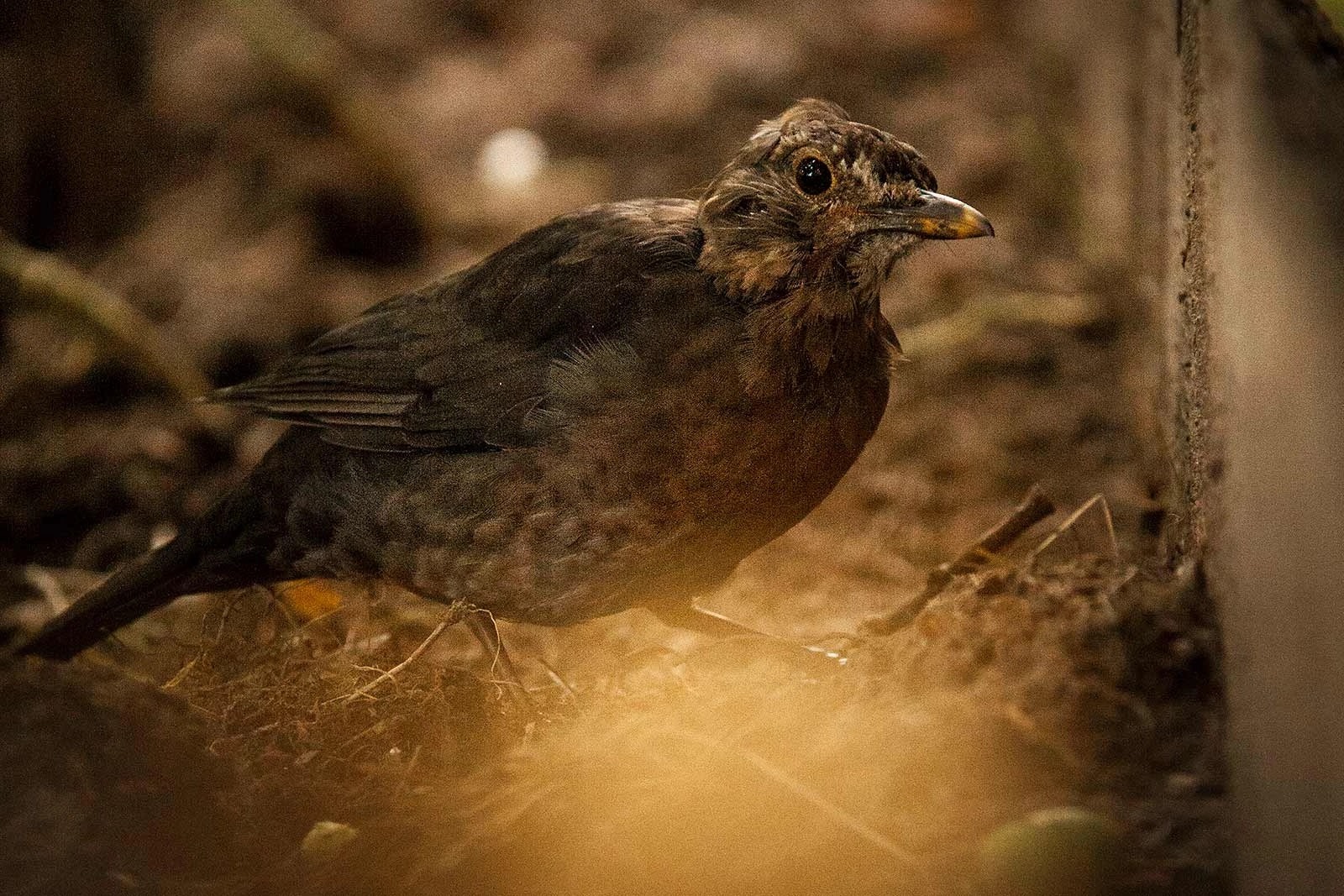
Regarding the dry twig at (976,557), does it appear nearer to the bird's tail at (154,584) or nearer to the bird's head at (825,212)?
the bird's head at (825,212)

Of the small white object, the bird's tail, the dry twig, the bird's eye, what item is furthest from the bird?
the small white object

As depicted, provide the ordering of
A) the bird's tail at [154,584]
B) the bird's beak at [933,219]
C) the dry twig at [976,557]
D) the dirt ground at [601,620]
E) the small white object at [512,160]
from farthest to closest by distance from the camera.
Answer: the small white object at [512,160]
the bird's tail at [154,584]
the dry twig at [976,557]
the bird's beak at [933,219]
the dirt ground at [601,620]

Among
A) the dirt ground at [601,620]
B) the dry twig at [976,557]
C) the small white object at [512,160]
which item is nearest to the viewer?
the dirt ground at [601,620]

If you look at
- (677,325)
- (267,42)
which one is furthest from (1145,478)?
(267,42)

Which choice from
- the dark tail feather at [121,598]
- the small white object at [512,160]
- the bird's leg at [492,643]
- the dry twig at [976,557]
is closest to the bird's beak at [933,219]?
the dry twig at [976,557]

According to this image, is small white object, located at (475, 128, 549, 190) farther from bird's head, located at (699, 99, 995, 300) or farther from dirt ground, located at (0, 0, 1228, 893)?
bird's head, located at (699, 99, 995, 300)

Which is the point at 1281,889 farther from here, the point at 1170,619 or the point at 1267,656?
the point at 1170,619
